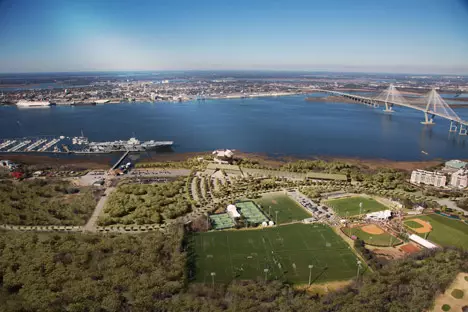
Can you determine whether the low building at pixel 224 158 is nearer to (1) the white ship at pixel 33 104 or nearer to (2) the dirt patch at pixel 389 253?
(2) the dirt patch at pixel 389 253

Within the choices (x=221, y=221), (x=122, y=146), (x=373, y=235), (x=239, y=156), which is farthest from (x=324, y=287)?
(x=122, y=146)

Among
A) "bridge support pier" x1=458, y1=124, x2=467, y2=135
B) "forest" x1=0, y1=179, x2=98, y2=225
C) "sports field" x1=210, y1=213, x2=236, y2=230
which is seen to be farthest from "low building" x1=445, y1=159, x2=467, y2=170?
"forest" x1=0, y1=179, x2=98, y2=225

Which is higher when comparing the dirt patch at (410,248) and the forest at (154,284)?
the forest at (154,284)

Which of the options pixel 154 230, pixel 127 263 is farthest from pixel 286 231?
pixel 127 263

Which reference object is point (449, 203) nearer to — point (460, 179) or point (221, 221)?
point (460, 179)

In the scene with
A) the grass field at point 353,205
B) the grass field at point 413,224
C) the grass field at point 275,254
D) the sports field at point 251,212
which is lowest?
the grass field at point 413,224

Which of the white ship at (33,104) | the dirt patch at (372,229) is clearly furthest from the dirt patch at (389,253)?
the white ship at (33,104)
